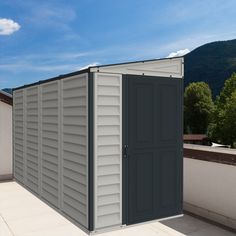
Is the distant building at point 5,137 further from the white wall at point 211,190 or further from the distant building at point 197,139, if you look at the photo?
the distant building at point 197,139

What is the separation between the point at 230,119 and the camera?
1321 inches

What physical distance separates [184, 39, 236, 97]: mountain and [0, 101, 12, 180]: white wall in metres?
109

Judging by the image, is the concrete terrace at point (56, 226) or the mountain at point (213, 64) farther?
the mountain at point (213, 64)

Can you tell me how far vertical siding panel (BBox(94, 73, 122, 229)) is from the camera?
15.7 feet

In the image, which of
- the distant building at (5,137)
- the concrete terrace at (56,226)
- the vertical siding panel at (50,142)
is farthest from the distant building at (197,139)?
the vertical siding panel at (50,142)

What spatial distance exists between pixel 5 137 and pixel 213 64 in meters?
130

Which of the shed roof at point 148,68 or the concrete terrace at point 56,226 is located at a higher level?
the shed roof at point 148,68

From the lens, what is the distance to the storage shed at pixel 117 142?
15.9 ft

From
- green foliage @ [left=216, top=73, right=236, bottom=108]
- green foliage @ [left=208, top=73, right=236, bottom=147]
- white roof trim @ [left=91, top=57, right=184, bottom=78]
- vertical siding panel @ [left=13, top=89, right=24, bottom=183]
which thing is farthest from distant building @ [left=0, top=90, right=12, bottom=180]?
green foliage @ [left=216, top=73, right=236, bottom=108]

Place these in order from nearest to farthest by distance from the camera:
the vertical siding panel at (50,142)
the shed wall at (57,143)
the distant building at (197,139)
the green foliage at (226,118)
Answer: the shed wall at (57,143) < the vertical siding panel at (50,142) < the green foliage at (226,118) < the distant building at (197,139)

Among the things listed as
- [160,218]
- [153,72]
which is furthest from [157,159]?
[153,72]

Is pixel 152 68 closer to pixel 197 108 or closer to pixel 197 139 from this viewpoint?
pixel 197 139

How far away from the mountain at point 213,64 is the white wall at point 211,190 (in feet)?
365

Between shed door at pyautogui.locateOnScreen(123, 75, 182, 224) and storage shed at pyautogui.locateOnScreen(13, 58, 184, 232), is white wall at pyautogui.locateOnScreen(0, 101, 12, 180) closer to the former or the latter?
storage shed at pyautogui.locateOnScreen(13, 58, 184, 232)
